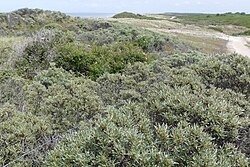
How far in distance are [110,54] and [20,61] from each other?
3.40 m

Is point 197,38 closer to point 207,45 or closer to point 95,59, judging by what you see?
point 207,45

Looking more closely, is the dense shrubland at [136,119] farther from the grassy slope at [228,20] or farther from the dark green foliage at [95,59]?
the grassy slope at [228,20]

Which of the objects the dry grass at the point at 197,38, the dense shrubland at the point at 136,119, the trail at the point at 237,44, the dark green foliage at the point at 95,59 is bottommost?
the trail at the point at 237,44

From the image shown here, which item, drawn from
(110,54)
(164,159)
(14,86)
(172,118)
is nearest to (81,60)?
(110,54)

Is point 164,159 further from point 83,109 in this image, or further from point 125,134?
point 83,109

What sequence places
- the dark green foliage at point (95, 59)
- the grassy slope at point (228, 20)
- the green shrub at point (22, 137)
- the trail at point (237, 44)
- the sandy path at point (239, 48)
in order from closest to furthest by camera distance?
the green shrub at point (22, 137)
the dark green foliage at point (95, 59)
the sandy path at point (239, 48)
the trail at point (237, 44)
the grassy slope at point (228, 20)

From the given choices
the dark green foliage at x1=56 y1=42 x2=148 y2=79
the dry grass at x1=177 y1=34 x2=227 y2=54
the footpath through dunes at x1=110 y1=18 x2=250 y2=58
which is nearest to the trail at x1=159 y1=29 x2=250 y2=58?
the footpath through dunes at x1=110 y1=18 x2=250 y2=58

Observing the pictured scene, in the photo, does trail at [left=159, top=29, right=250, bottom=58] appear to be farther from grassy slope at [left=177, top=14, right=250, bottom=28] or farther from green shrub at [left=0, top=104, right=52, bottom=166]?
grassy slope at [left=177, top=14, right=250, bottom=28]

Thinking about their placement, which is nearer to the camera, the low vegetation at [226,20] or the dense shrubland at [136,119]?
the dense shrubland at [136,119]

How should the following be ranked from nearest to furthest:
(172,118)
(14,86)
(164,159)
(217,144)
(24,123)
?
(164,159), (217,144), (172,118), (24,123), (14,86)

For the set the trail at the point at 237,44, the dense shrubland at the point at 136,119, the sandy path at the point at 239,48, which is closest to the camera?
the dense shrubland at the point at 136,119

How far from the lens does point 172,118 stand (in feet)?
14.4

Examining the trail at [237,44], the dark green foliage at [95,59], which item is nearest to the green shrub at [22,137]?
the dark green foliage at [95,59]

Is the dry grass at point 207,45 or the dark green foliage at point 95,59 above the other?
the dark green foliage at point 95,59
